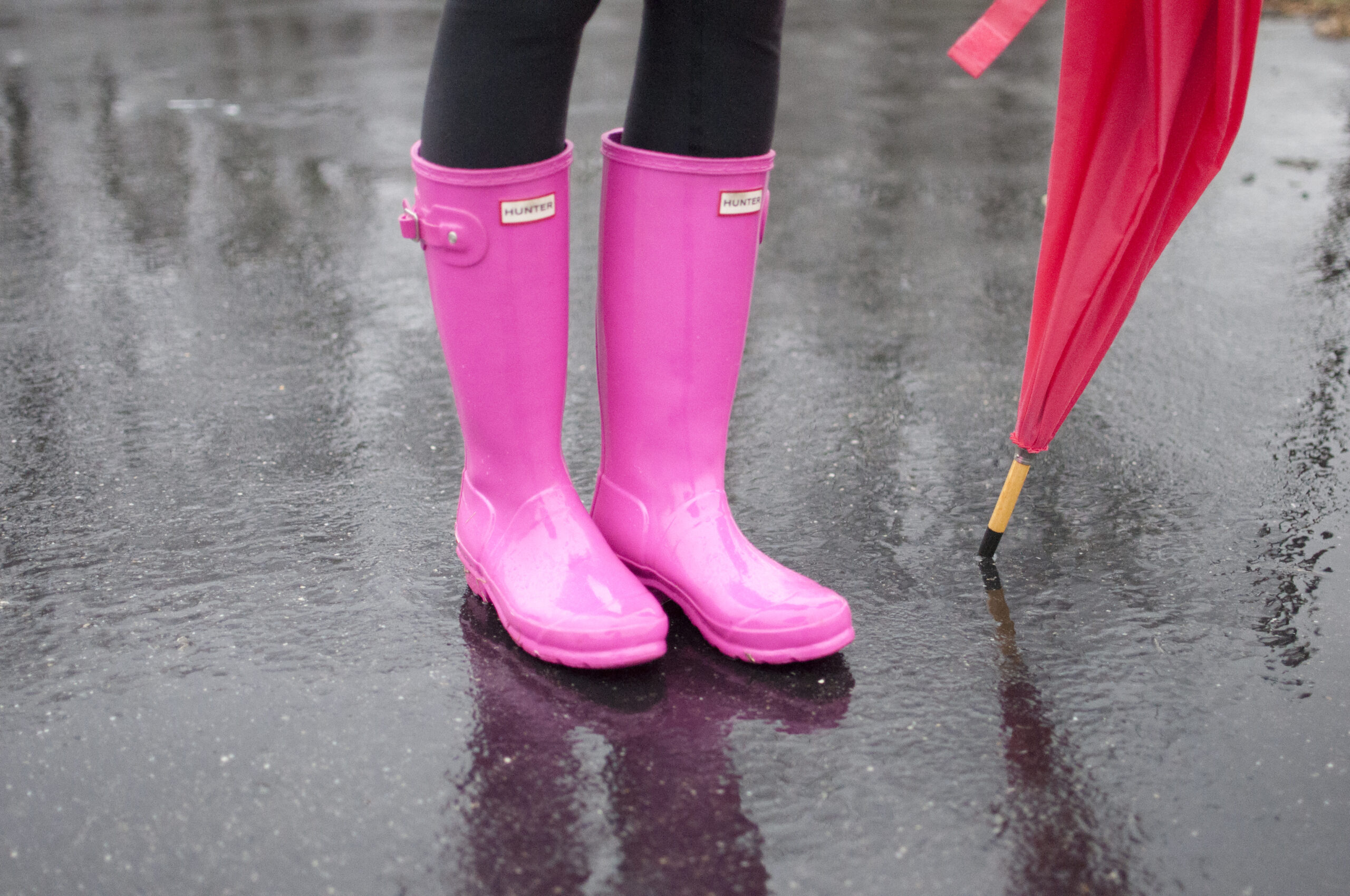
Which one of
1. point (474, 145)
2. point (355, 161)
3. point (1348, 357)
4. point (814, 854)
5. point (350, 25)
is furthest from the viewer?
point (350, 25)

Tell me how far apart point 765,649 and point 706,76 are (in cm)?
63

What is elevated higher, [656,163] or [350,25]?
[656,163]

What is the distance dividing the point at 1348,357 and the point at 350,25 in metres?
4.95

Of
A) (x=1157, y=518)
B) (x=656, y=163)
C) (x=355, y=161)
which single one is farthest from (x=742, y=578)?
(x=355, y=161)

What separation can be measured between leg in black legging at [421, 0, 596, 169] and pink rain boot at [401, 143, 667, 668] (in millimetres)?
22

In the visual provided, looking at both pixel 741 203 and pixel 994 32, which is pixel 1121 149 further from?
pixel 741 203

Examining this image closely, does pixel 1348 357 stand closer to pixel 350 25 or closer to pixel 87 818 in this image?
pixel 87 818

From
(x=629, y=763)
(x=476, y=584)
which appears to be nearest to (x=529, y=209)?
(x=476, y=584)

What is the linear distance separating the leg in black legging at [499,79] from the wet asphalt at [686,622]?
546 mm

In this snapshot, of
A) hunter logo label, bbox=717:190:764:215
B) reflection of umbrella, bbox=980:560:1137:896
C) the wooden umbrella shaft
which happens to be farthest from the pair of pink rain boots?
the wooden umbrella shaft

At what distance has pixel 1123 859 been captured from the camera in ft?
3.41

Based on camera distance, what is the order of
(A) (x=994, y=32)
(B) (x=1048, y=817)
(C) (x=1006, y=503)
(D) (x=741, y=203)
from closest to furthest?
(B) (x=1048, y=817)
(A) (x=994, y=32)
(D) (x=741, y=203)
(C) (x=1006, y=503)

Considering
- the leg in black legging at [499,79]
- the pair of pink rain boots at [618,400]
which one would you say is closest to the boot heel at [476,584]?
the pair of pink rain boots at [618,400]

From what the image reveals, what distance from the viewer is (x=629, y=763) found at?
1142 mm
